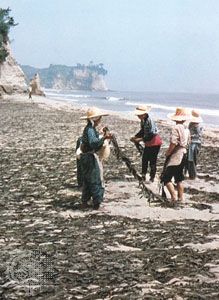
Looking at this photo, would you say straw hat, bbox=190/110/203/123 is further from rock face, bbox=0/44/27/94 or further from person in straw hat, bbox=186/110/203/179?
rock face, bbox=0/44/27/94

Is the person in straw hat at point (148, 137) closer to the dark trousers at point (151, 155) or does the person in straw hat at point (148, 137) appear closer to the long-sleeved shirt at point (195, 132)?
the dark trousers at point (151, 155)

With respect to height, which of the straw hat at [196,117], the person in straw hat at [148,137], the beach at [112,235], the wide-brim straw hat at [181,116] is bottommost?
the beach at [112,235]

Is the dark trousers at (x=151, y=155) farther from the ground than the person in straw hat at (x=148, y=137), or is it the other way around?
the person in straw hat at (x=148, y=137)

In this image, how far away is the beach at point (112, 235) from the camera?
5.70 meters

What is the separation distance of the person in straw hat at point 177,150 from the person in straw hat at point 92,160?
152 centimetres

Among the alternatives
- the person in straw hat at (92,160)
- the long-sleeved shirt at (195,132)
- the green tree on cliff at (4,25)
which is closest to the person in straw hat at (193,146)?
the long-sleeved shirt at (195,132)

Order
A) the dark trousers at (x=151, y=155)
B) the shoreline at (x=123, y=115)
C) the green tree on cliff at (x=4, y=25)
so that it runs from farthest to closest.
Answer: the green tree on cliff at (x=4, y=25)
the shoreline at (x=123, y=115)
the dark trousers at (x=151, y=155)

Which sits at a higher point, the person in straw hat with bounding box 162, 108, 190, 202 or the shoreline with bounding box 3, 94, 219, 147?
the person in straw hat with bounding box 162, 108, 190, 202

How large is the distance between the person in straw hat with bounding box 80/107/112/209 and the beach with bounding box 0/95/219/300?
384 mm

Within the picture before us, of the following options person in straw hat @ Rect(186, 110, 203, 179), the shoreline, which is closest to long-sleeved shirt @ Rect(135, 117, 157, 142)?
person in straw hat @ Rect(186, 110, 203, 179)

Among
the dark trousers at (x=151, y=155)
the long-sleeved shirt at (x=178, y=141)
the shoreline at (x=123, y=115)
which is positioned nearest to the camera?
the long-sleeved shirt at (x=178, y=141)

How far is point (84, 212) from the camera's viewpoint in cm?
971

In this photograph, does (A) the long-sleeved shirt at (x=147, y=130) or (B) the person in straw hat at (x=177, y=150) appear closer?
(B) the person in straw hat at (x=177, y=150)

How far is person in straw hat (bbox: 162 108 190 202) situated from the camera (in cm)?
1040
